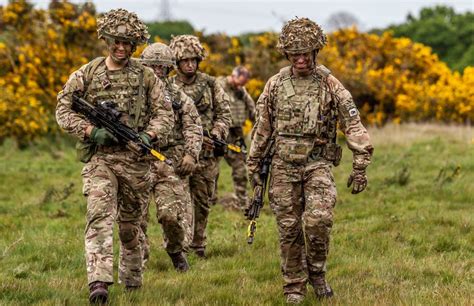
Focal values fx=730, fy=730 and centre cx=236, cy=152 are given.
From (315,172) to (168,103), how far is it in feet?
4.63

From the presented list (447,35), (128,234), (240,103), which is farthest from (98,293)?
(447,35)

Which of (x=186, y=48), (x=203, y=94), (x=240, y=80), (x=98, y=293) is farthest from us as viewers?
(x=240, y=80)

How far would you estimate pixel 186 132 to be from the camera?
7324 millimetres

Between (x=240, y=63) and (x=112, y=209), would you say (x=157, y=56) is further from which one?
(x=240, y=63)

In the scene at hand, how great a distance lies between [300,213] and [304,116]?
0.85 m

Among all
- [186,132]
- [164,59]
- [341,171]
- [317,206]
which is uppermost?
[164,59]

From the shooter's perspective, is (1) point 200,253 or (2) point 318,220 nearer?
(2) point 318,220

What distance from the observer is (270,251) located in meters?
8.48

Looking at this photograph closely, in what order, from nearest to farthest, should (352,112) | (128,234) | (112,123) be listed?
(112,123), (352,112), (128,234)

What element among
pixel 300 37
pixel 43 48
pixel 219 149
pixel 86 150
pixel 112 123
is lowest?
pixel 219 149

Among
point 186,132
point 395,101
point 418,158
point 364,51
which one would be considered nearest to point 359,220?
point 186,132

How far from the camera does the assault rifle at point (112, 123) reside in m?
5.96

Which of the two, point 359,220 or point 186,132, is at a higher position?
point 186,132

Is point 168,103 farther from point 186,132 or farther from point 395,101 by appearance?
point 395,101
